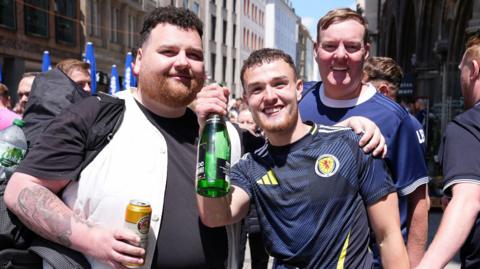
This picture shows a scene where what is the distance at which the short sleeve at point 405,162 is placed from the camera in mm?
2457

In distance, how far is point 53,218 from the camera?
1977 mm

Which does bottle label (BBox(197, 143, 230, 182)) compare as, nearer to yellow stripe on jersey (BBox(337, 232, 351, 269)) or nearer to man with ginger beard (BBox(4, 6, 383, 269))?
man with ginger beard (BBox(4, 6, 383, 269))

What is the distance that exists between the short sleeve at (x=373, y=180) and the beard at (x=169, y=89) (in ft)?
2.81

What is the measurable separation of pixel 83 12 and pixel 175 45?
22119 millimetres

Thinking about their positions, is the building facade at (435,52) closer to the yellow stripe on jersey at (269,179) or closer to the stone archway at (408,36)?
the stone archway at (408,36)

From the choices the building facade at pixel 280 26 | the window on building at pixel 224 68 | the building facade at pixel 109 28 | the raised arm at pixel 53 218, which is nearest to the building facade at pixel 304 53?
the building facade at pixel 280 26

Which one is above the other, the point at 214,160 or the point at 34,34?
the point at 34,34

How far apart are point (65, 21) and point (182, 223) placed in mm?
21166

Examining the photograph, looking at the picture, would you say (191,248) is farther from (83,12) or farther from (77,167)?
(83,12)

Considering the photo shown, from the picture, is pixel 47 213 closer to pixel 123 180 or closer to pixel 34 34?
pixel 123 180

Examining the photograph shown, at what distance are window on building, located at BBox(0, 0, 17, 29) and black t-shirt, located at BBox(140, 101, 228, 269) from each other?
57.0 ft

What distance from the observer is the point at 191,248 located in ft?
7.18

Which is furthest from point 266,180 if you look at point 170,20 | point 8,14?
point 8,14

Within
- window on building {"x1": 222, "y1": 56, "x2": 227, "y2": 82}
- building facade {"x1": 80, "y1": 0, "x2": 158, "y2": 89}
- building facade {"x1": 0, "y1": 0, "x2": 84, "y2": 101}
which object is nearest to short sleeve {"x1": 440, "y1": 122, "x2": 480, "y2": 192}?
building facade {"x1": 0, "y1": 0, "x2": 84, "y2": 101}
